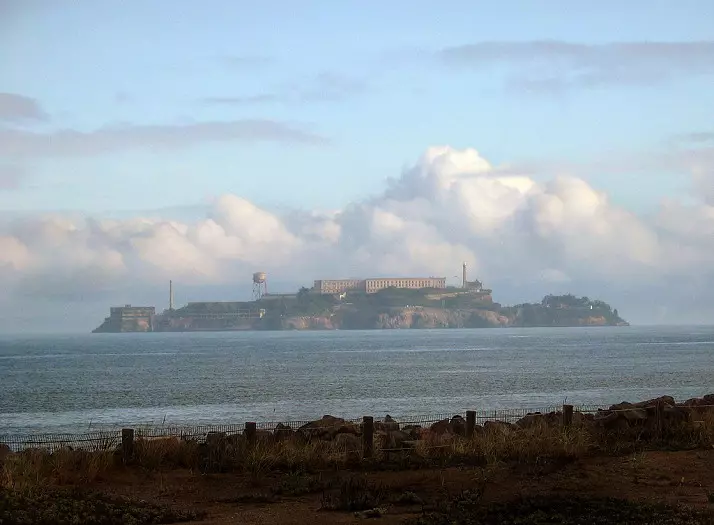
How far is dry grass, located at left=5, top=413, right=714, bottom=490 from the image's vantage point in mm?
14023

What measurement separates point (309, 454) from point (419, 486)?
241 centimetres

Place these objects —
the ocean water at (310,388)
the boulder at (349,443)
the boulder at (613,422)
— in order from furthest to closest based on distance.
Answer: the ocean water at (310,388) < the boulder at (613,422) < the boulder at (349,443)

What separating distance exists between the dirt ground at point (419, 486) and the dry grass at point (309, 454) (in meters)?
0.34

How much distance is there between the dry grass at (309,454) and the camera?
46.0ft

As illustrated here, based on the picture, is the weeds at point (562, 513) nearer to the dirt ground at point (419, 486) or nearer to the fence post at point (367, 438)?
the dirt ground at point (419, 486)

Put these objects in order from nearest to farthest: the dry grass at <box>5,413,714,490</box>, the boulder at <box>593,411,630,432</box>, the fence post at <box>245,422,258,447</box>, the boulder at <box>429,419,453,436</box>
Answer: the dry grass at <box>5,413,714,490</box> → the fence post at <box>245,422,258,447</box> → the boulder at <box>593,411,630,432</box> → the boulder at <box>429,419,453,436</box>

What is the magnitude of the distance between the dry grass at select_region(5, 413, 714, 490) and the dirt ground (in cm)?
34

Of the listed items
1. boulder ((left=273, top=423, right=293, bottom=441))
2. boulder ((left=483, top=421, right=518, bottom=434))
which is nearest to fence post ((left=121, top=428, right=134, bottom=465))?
boulder ((left=273, top=423, right=293, bottom=441))

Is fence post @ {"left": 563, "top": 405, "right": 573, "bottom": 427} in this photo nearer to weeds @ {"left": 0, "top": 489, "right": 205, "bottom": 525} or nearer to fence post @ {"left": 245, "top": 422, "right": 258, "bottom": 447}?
fence post @ {"left": 245, "top": 422, "right": 258, "bottom": 447}

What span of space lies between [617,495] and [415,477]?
8.93 feet

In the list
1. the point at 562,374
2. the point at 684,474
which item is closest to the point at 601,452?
the point at 684,474

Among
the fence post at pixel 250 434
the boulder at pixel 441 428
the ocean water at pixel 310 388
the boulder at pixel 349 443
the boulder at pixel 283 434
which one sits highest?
the fence post at pixel 250 434

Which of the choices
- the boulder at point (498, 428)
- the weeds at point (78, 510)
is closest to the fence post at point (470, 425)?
the boulder at point (498, 428)

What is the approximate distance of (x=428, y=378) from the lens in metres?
64.5
